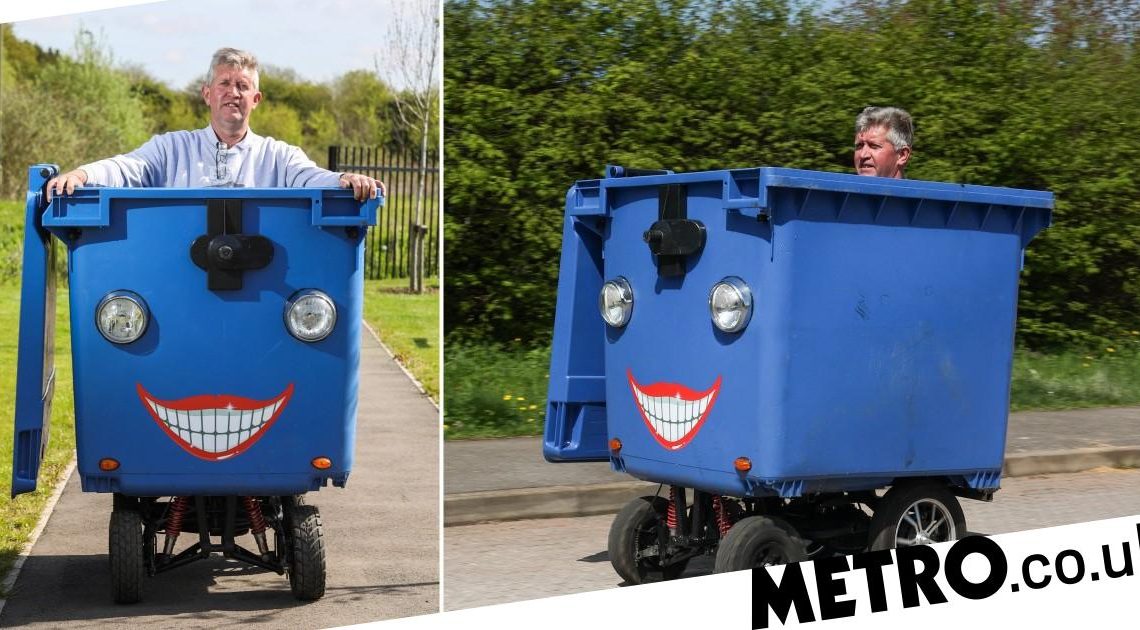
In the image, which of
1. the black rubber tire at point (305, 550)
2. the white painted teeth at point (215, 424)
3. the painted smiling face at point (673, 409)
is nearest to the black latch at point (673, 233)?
the painted smiling face at point (673, 409)

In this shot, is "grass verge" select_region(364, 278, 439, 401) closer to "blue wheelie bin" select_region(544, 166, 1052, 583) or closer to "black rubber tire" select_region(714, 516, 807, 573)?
"blue wheelie bin" select_region(544, 166, 1052, 583)

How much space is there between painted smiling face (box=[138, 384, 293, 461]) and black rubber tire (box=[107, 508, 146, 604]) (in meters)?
0.33

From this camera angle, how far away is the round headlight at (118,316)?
4633 mm

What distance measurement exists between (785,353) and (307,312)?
1.56 metres

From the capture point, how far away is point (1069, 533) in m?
6.58

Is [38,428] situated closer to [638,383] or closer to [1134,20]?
[638,383]

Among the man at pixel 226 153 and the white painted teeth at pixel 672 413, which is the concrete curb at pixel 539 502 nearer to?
the white painted teeth at pixel 672 413

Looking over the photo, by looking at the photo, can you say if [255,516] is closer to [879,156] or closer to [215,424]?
[215,424]

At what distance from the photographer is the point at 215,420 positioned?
4.76 m

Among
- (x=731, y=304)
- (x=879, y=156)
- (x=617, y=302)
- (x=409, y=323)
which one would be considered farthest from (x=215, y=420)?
(x=409, y=323)

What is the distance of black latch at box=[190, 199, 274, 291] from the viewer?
4660 mm

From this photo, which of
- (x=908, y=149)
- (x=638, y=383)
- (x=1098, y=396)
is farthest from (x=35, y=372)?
(x=1098, y=396)

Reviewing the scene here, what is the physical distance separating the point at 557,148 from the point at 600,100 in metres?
0.38

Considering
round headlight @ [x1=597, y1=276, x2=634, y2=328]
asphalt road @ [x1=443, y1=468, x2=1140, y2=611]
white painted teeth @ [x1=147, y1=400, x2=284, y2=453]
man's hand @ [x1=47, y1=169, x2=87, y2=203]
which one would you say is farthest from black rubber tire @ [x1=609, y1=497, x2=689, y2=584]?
man's hand @ [x1=47, y1=169, x2=87, y2=203]
